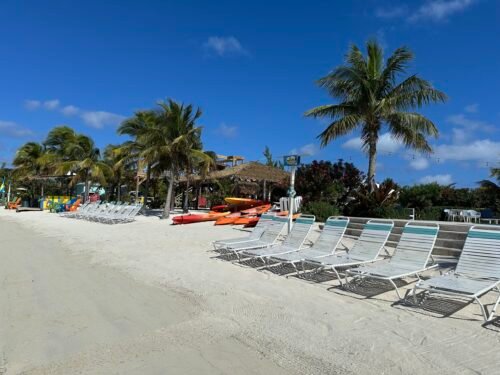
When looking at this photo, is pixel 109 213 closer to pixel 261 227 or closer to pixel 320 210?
pixel 320 210

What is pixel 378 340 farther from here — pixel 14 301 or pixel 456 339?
pixel 14 301

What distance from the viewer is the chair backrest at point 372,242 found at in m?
7.43

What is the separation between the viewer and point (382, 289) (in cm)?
643

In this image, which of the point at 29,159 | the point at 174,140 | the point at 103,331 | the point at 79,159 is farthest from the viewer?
the point at 29,159

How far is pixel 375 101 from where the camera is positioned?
16.4 metres

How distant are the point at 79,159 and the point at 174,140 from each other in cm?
1201

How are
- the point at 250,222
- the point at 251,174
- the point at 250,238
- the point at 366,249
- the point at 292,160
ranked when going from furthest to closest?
the point at 251,174
the point at 250,222
the point at 292,160
the point at 250,238
the point at 366,249

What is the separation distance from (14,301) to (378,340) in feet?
15.6

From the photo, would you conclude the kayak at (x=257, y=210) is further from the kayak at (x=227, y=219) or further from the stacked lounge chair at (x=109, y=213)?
the stacked lounge chair at (x=109, y=213)

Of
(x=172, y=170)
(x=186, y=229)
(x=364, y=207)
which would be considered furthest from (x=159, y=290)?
(x=172, y=170)

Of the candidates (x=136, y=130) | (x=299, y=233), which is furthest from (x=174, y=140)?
(x=299, y=233)

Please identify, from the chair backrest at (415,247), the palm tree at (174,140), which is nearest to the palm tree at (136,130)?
the palm tree at (174,140)

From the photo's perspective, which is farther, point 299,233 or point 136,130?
point 136,130

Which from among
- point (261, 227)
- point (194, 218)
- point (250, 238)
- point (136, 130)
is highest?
point (136, 130)
